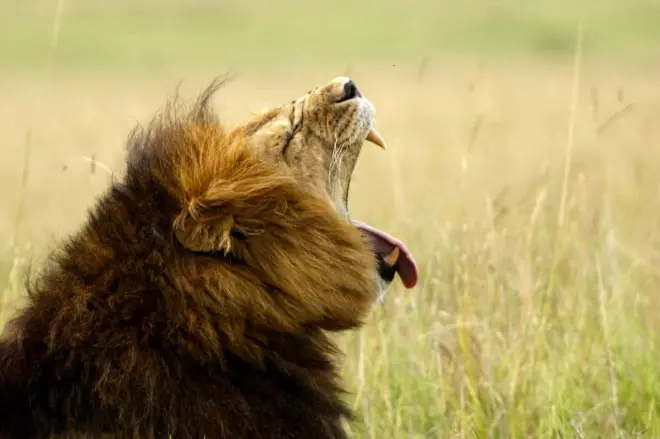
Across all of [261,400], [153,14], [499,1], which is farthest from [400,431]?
[153,14]

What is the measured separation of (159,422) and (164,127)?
0.78 m

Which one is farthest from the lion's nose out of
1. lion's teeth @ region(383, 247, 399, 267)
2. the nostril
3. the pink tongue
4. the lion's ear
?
the lion's ear

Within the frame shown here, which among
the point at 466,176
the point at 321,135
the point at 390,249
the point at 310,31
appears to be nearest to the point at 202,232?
the point at 321,135

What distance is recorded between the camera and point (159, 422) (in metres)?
2.55

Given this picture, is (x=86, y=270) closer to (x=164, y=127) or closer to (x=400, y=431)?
(x=164, y=127)

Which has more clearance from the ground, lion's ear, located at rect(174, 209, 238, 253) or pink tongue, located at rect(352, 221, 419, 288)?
lion's ear, located at rect(174, 209, 238, 253)

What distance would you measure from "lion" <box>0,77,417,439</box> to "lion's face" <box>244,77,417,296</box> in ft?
1.22

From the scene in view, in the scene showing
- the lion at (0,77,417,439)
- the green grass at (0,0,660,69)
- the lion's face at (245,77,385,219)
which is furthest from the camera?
the green grass at (0,0,660,69)

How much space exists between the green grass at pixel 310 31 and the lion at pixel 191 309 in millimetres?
19135

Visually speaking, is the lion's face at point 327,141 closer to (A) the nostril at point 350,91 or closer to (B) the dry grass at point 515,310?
(A) the nostril at point 350,91

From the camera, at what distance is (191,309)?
8.53 ft

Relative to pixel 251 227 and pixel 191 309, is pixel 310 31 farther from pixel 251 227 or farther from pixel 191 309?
pixel 191 309

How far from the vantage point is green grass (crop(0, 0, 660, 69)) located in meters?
24.8

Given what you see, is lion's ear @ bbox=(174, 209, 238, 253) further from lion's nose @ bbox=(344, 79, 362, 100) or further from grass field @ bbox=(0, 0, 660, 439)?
lion's nose @ bbox=(344, 79, 362, 100)
